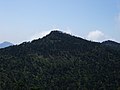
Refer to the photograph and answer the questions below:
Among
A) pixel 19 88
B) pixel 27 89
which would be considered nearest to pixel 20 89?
pixel 19 88

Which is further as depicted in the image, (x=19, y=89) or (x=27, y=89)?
(x=27, y=89)

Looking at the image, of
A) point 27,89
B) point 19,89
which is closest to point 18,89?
point 19,89

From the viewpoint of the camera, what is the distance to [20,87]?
16825cm

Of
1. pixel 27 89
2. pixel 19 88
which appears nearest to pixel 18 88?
pixel 19 88

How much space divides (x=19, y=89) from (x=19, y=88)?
179 cm

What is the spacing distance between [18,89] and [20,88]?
3.92m

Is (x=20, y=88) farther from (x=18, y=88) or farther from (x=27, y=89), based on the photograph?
(x=27, y=89)

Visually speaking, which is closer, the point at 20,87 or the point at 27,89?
the point at 20,87

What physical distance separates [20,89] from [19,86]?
340cm

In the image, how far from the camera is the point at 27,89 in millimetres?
188750

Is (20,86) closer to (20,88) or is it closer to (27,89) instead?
(20,88)

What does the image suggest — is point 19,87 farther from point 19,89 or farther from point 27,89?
point 27,89

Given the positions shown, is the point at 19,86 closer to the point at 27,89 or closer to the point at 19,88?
the point at 19,88

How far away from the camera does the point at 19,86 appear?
167 meters
